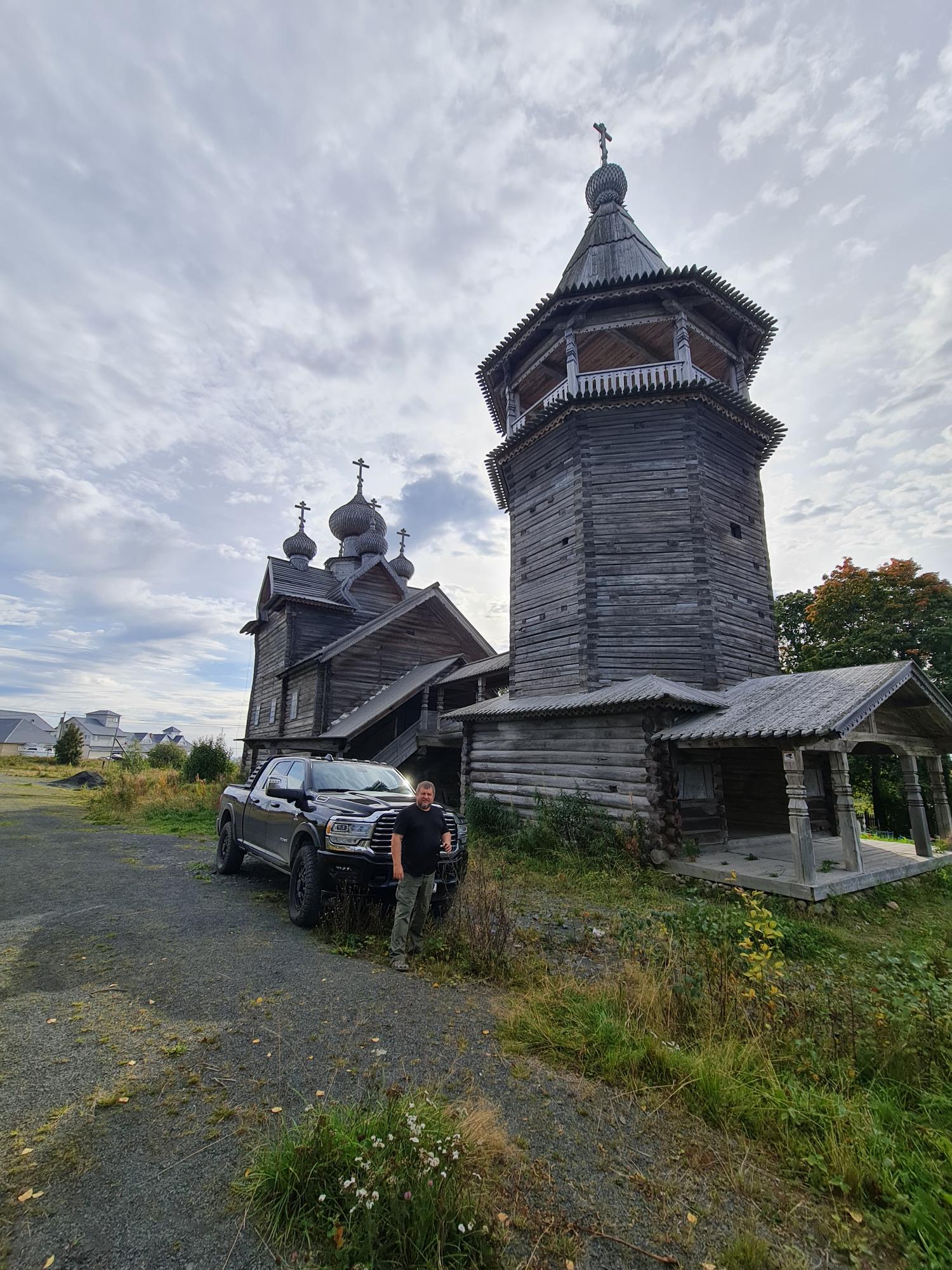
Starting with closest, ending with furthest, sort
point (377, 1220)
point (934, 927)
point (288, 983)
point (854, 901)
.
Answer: point (377, 1220) < point (288, 983) < point (934, 927) < point (854, 901)

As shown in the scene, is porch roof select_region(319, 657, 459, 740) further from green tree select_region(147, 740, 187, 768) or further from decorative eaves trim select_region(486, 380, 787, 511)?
green tree select_region(147, 740, 187, 768)

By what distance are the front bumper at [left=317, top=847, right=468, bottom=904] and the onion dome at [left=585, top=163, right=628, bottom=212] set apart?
23860 mm

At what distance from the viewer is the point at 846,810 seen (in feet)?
31.2

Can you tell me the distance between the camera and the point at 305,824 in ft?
23.4

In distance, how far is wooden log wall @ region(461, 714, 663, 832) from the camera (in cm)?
1125

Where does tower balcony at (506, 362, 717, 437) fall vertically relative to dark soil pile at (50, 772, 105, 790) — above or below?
above

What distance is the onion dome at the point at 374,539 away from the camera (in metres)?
28.5

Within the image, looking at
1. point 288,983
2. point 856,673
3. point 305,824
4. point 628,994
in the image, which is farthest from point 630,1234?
point 856,673

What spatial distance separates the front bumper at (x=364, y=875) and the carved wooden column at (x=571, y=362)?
530 inches

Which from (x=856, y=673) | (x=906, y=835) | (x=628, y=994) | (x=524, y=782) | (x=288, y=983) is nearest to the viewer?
(x=628, y=994)

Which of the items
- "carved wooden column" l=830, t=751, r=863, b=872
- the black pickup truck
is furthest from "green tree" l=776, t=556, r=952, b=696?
the black pickup truck

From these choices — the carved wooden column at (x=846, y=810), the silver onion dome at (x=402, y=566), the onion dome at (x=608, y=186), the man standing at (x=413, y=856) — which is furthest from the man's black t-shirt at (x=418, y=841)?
Answer: the silver onion dome at (x=402, y=566)

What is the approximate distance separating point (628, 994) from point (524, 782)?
9.40 m

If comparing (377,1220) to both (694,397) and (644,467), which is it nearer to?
(644,467)
